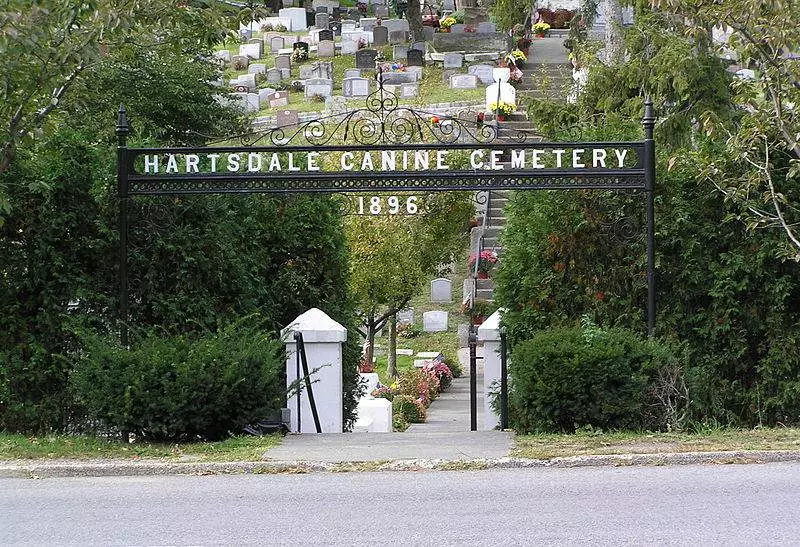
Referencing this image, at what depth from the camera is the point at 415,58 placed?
4456 cm

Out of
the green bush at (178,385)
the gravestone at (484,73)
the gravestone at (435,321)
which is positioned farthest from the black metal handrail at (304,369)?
the gravestone at (484,73)

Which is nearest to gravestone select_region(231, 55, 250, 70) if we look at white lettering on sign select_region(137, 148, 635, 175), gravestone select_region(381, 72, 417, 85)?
gravestone select_region(381, 72, 417, 85)

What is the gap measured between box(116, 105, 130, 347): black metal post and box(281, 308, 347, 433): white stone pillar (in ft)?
5.42

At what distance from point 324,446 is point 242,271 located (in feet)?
9.52

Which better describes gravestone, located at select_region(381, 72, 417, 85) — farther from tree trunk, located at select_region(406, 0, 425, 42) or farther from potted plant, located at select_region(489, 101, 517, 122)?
potted plant, located at select_region(489, 101, 517, 122)

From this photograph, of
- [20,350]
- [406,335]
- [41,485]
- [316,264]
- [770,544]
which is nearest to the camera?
[770,544]

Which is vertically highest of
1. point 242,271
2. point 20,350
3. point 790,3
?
point 790,3

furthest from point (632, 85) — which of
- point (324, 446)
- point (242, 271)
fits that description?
point (324, 446)

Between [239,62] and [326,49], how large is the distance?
13.2 feet

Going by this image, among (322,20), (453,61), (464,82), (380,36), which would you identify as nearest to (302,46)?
(380,36)

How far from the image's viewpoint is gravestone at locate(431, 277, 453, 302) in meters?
31.6

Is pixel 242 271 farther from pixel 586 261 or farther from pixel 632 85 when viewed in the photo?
pixel 632 85

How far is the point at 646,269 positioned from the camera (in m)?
12.1

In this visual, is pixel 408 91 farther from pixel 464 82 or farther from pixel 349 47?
pixel 349 47
